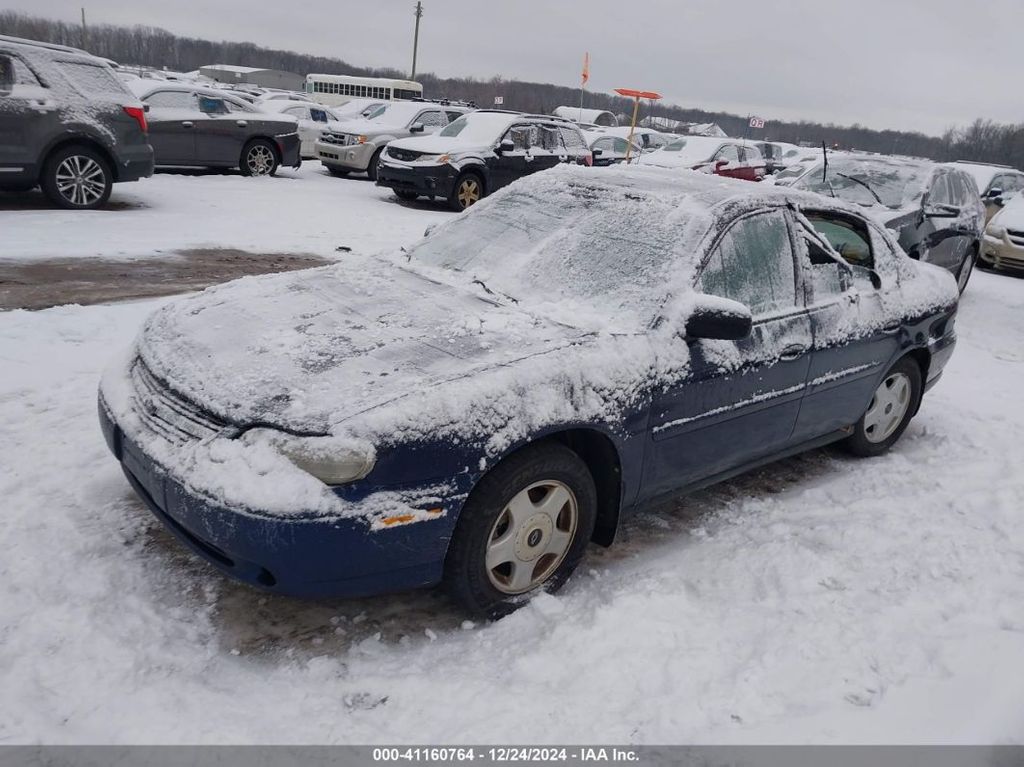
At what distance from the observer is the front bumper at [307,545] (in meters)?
2.46

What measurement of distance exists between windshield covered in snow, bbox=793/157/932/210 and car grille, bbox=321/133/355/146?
31.5 feet

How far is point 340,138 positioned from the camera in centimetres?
1605

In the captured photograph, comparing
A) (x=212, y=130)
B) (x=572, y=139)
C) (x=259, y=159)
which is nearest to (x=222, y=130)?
(x=212, y=130)

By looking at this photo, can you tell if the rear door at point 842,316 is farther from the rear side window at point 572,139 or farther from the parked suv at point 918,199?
the rear side window at point 572,139

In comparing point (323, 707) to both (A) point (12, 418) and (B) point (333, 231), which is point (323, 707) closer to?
(A) point (12, 418)

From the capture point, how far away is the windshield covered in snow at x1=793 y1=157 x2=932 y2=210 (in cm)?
895

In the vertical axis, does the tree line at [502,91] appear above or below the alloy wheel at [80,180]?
above

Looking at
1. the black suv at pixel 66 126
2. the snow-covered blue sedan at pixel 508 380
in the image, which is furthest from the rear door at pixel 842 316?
the black suv at pixel 66 126

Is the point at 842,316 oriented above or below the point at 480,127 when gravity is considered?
below

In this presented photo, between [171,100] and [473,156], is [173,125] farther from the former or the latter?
[473,156]

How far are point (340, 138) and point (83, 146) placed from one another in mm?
7318

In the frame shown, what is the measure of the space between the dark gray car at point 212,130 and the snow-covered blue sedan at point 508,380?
10442 millimetres
